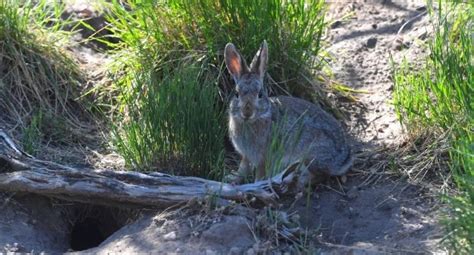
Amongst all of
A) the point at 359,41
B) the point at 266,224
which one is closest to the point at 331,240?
the point at 266,224

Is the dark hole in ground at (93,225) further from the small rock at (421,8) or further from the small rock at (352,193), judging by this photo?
the small rock at (421,8)

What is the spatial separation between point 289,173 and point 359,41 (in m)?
2.67

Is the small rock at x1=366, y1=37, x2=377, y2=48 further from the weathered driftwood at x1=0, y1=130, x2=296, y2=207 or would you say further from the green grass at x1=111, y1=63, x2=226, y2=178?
the weathered driftwood at x1=0, y1=130, x2=296, y2=207

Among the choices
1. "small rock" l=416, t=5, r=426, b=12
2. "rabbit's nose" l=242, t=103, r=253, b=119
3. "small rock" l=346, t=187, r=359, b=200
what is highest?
"small rock" l=416, t=5, r=426, b=12

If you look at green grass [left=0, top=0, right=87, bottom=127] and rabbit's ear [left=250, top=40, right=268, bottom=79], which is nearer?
rabbit's ear [left=250, top=40, right=268, bottom=79]

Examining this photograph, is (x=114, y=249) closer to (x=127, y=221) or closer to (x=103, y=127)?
(x=127, y=221)

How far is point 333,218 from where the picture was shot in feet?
21.0

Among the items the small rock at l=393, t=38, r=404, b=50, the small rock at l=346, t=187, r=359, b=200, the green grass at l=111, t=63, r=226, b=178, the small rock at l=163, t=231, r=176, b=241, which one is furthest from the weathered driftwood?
the small rock at l=393, t=38, r=404, b=50

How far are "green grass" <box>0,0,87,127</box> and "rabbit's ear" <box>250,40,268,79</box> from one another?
171cm

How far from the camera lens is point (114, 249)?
5.59 metres

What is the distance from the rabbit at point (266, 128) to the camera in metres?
6.75

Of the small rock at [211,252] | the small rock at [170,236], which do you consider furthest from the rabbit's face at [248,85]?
the small rock at [211,252]

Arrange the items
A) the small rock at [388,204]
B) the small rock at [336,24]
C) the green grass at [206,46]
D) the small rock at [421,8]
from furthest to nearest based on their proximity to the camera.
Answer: the small rock at [336,24], the small rock at [421,8], the green grass at [206,46], the small rock at [388,204]

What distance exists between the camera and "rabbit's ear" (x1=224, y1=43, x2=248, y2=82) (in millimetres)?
6770
